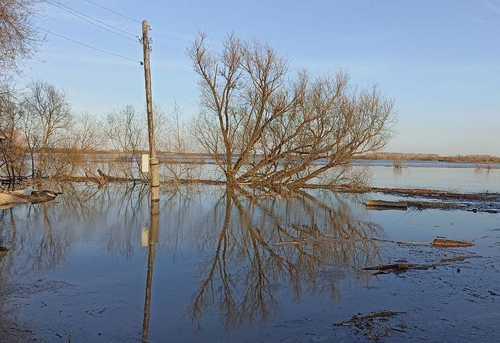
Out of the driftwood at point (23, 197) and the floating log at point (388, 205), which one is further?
the floating log at point (388, 205)

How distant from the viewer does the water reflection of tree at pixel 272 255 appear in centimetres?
638

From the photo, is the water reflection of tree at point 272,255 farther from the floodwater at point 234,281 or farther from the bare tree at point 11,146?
the bare tree at point 11,146

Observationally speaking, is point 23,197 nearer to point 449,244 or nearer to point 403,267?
point 403,267

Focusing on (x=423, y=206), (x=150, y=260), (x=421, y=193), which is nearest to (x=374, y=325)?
(x=150, y=260)

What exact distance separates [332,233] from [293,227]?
1332 millimetres

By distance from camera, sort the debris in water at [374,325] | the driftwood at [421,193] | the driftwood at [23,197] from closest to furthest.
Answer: the debris in water at [374,325] → the driftwood at [23,197] → the driftwood at [421,193]

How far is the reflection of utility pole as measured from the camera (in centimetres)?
525

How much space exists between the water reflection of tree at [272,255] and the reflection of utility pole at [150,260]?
635mm

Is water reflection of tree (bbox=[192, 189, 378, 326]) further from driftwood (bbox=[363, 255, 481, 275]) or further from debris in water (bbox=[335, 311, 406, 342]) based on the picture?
debris in water (bbox=[335, 311, 406, 342])

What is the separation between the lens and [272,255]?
9.13 meters

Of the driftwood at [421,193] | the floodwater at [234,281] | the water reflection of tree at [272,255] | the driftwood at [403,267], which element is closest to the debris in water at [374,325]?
the floodwater at [234,281]

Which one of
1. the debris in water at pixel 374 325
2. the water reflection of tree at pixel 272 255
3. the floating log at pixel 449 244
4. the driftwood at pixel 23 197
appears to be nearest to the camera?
the debris in water at pixel 374 325

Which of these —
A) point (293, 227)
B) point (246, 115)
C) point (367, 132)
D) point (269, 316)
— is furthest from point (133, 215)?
point (367, 132)

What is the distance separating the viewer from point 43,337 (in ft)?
15.7
